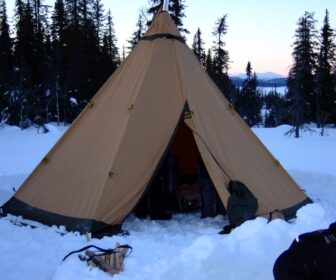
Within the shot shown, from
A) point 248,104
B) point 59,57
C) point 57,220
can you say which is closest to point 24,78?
point 59,57

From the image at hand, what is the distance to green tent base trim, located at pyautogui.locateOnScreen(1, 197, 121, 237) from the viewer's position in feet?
19.5

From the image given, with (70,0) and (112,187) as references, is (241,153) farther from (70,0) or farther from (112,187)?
(70,0)

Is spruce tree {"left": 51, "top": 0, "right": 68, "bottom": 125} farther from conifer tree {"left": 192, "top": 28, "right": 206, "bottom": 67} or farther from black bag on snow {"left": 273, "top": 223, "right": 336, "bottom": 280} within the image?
black bag on snow {"left": 273, "top": 223, "right": 336, "bottom": 280}

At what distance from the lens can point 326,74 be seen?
37469 mm

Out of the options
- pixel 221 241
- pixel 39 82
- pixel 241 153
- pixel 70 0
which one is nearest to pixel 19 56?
pixel 39 82

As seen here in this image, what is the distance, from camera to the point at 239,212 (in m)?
6.03

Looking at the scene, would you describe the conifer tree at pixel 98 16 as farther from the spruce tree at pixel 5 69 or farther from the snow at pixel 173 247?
the snow at pixel 173 247

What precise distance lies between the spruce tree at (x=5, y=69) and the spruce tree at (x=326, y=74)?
23.0 m

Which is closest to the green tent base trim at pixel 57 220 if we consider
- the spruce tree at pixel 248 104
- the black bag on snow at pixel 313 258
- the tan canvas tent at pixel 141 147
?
the tan canvas tent at pixel 141 147

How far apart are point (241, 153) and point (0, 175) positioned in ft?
20.0

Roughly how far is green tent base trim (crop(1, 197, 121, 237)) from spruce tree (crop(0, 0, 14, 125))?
21804 mm

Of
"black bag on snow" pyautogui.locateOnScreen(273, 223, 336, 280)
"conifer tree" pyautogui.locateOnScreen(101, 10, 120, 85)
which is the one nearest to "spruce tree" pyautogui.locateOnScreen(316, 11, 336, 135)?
"conifer tree" pyautogui.locateOnScreen(101, 10, 120, 85)

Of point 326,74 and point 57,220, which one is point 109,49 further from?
point 57,220

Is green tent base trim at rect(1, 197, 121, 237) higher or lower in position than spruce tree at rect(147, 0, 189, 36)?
lower
